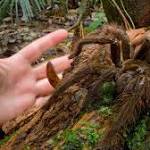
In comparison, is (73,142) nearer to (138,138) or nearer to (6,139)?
(138,138)

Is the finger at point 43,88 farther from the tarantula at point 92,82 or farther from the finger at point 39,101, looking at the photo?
the tarantula at point 92,82

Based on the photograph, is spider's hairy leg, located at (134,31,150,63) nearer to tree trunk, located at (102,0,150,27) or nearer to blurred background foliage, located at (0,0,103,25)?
tree trunk, located at (102,0,150,27)

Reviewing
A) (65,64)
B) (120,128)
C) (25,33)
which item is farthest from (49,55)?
(120,128)

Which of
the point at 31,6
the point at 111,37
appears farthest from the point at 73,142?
the point at 31,6

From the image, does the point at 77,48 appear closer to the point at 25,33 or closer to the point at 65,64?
the point at 65,64

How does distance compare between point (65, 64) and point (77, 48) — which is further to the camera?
point (65, 64)

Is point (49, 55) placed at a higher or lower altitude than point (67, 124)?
lower
